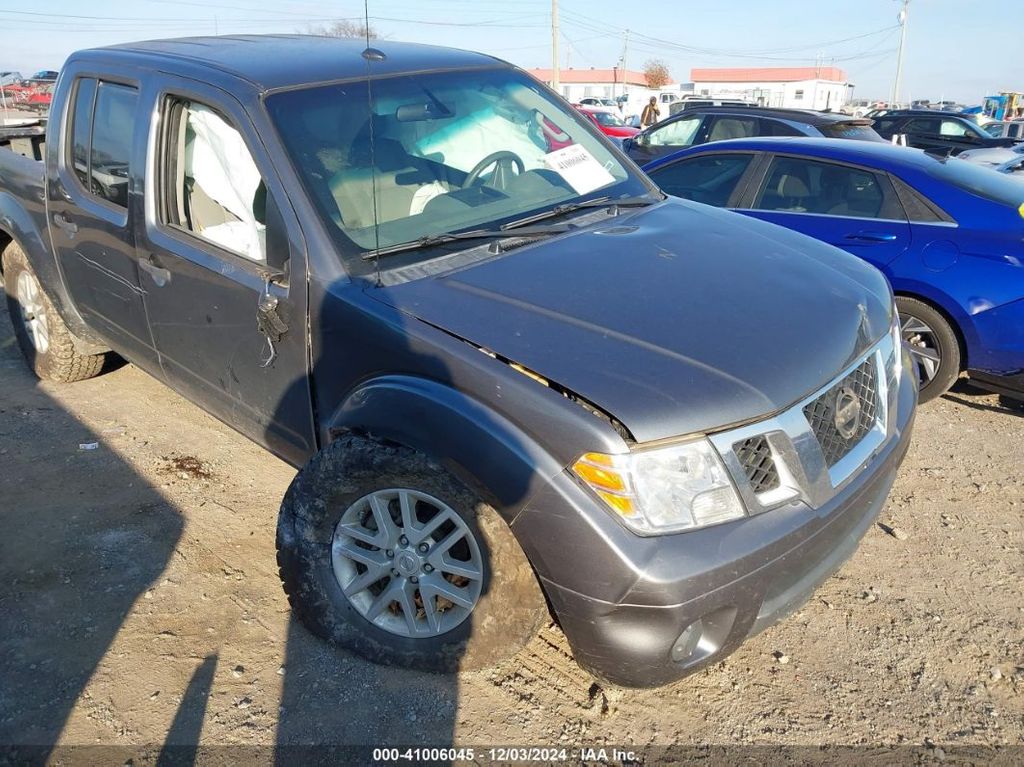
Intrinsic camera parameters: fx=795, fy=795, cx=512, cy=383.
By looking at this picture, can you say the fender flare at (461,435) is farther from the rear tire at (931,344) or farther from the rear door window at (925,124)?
the rear door window at (925,124)

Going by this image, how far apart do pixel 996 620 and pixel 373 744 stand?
87.0 inches

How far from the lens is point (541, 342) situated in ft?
7.23

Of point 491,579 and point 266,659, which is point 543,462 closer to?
point 491,579

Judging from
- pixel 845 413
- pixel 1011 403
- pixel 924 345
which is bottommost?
pixel 1011 403

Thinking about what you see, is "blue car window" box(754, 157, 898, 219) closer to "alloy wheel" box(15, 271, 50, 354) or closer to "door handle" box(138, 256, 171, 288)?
"door handle" box(138, 256, 171, 288)

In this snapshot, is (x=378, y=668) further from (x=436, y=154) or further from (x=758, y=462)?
(x=436, y=154)

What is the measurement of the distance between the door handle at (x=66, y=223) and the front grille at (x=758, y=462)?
10.8 feet

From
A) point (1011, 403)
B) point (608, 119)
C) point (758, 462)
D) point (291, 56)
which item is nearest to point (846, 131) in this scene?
point (1011, 403)

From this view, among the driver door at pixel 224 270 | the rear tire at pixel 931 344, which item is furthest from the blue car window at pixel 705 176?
the driver door at pixel 224 270

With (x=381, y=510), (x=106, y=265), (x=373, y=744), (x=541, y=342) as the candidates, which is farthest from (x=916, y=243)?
(x=106, y=265)

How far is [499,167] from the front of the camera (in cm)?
323

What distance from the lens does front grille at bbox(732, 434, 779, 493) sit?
207 cm

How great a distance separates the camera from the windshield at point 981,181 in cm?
442

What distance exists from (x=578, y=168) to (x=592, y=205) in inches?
10.5
